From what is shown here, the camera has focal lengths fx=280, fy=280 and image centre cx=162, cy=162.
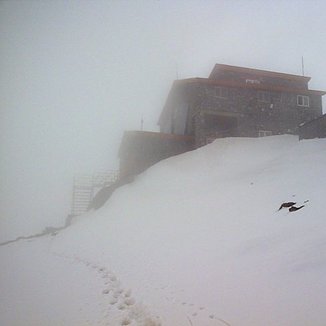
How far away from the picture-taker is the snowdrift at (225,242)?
177 inches

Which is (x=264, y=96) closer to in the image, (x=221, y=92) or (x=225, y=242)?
(x=221, y=92)

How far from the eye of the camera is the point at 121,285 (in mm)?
6555

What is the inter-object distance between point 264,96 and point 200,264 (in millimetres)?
21549

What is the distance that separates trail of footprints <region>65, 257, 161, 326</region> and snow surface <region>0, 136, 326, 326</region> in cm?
2

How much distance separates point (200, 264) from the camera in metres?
6.64

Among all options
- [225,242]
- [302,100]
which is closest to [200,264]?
[225,242]

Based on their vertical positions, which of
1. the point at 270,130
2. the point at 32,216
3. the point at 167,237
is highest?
the point at 270,130

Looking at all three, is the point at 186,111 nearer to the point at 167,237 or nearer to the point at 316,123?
the point at 316,123

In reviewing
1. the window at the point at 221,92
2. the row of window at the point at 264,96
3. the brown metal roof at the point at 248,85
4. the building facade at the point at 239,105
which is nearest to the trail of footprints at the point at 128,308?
the building facade at the point at 239,105

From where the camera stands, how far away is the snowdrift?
4.48 metres

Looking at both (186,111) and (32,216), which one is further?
(32,216)

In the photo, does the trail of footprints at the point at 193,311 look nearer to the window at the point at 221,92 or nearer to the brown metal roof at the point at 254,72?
the window at the point at 221,92

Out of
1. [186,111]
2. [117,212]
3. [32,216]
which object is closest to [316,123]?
[186,111]

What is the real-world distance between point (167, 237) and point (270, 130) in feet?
58.6
